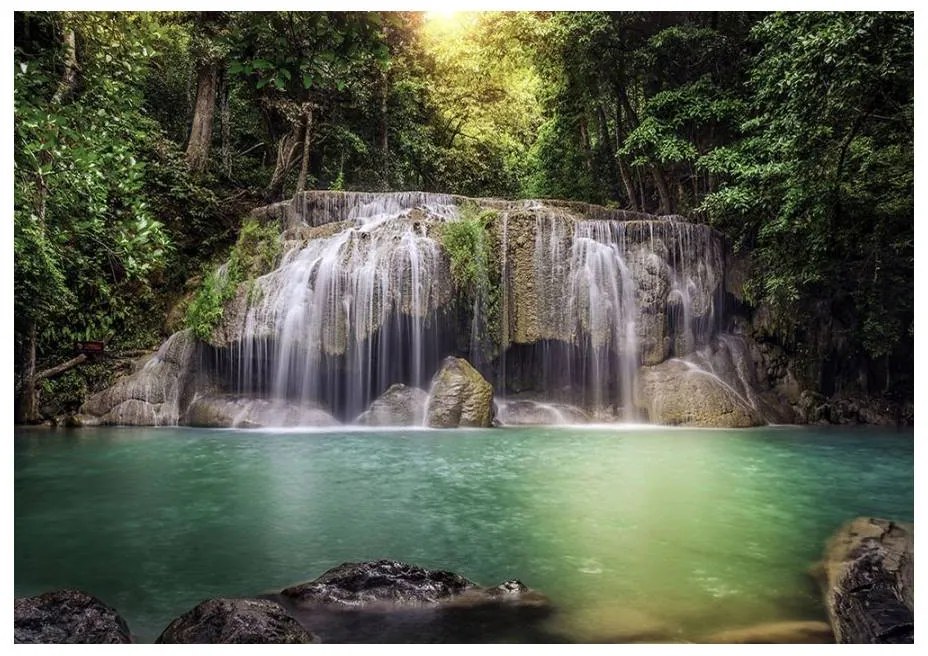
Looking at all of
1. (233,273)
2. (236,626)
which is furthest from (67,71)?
(233,273)

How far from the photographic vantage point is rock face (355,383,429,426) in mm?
12008

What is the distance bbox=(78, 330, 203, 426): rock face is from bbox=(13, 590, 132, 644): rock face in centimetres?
920

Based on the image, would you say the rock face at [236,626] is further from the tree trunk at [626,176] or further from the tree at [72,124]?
the tree trunk at [626,176]

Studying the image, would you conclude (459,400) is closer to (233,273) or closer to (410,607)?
(233,273)

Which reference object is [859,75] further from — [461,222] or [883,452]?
[461,222]

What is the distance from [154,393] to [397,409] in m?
4.48

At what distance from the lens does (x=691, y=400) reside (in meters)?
12.2

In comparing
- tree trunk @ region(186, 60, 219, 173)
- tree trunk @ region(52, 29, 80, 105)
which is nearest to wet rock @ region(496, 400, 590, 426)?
tree trunk @ region(52, 29, 80, 105)

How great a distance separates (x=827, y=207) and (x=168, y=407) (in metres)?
11.8

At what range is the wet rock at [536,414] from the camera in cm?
1267

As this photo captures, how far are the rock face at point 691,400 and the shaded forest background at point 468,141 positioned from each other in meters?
2.21

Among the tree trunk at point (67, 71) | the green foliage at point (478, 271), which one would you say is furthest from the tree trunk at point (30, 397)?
the tree trunk at point (67, 71)

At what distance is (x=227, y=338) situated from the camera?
12273 mm

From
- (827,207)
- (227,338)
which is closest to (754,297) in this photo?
(827,207)
